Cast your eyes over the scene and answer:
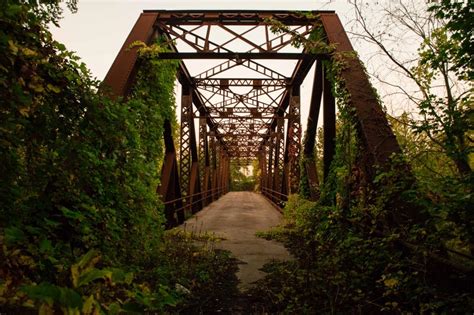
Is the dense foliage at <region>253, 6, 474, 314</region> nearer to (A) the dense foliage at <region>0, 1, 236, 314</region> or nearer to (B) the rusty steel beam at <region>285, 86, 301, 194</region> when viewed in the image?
(A) the dense foliage at <region>0, 1, 236, 314</region>

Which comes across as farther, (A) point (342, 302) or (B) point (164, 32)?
(B) point (164, 32)

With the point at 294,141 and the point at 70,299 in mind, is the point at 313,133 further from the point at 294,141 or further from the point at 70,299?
the point at 70,299

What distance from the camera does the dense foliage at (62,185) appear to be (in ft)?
4.74

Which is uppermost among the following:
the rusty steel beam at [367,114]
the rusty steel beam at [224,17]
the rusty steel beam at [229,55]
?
the rusty steel beam at [224,17]

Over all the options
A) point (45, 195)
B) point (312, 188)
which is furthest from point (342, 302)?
point (312, 188)

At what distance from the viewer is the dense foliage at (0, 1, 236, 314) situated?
1.45 metres

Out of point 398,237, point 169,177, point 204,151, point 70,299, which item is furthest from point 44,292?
point 204,151

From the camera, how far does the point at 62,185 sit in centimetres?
245

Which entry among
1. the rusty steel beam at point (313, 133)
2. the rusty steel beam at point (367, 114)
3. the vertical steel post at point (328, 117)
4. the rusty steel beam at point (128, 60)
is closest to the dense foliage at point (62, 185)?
the rusty steel beam at point (128, 60)

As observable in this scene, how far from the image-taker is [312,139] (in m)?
9.41

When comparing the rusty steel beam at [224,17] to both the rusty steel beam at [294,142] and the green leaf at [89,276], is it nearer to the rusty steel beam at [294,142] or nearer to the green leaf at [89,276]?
the rusty steel beam at [294,142]

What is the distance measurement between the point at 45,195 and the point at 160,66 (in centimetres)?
→ 538

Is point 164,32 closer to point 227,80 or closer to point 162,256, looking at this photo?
point 162,256

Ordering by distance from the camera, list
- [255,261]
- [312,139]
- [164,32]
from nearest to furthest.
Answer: [255,261], [164,32], [312,139]
